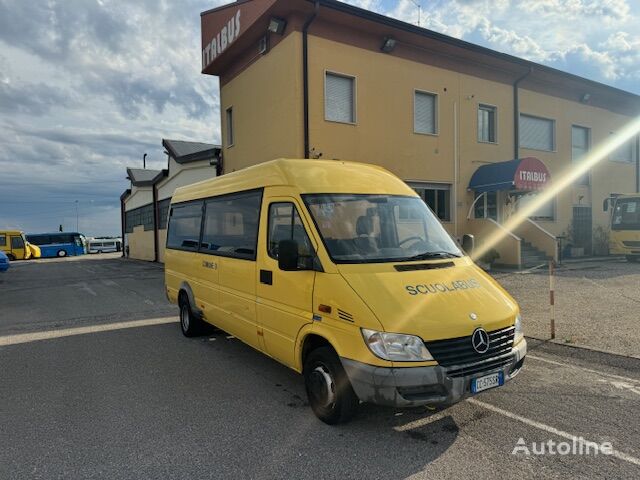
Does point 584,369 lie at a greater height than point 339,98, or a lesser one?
lesser

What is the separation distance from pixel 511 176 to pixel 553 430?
14.2 metres

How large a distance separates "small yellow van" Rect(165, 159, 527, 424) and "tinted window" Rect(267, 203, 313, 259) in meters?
0.01

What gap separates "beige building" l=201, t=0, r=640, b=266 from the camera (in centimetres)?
1421

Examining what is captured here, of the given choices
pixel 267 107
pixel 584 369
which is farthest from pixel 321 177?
pixel 267 107

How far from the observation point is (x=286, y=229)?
15.4ft

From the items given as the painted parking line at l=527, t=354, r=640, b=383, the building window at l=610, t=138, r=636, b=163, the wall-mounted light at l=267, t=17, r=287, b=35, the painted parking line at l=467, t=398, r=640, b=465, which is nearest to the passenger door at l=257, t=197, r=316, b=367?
the painted parking line at l=467, t=398, r=640, b=465

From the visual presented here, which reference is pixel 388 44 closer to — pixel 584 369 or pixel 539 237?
pixel 539 237

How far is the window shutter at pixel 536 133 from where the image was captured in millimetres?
20422

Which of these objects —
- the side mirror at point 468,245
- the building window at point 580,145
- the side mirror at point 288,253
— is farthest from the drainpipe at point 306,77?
the building window at point 580,145

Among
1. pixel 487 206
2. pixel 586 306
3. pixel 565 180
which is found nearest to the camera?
pixel 586 306

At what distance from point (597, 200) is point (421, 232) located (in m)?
23.0

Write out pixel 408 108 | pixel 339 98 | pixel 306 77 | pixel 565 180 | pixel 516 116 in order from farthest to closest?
pixel 565 180 < pixel 516 116 < pixel 408 108 < pixel 339 98 < pixel 306 77

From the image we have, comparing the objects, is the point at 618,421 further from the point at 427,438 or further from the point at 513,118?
the point at 513,118

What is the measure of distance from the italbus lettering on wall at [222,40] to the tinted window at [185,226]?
9862mm
